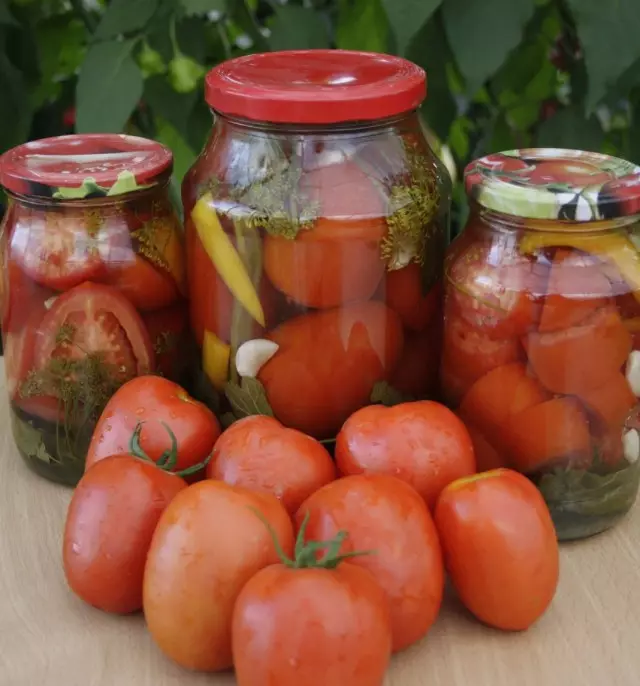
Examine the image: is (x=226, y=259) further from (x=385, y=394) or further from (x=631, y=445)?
(x=631, y=445)

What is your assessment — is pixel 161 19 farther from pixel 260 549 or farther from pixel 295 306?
pixel 260 549

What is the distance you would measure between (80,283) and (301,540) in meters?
0.30

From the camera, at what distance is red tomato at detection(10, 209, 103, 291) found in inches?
30.3

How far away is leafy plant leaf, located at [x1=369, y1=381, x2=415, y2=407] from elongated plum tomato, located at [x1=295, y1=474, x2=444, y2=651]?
15 cm

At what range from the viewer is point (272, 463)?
2.22 feet

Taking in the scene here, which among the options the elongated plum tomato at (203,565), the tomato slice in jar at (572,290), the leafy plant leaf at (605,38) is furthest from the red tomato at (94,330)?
the leafy plant leaf at (605,38)

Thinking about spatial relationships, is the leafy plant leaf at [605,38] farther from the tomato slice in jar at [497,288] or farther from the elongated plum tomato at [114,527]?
the elongated plum tomato at [114,527]

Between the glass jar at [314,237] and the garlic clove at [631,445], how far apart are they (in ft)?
0.55

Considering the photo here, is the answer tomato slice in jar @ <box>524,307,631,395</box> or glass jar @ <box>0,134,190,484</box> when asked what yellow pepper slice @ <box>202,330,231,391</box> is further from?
tomato slice in jar @ <box>524,307,631,395</box>

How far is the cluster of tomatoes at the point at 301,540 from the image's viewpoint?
1.81 ft

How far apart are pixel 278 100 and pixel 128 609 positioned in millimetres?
351

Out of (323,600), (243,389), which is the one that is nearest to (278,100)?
(243,389)

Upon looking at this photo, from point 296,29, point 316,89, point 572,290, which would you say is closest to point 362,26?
point 296,29

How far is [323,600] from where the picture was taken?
0.55 m
